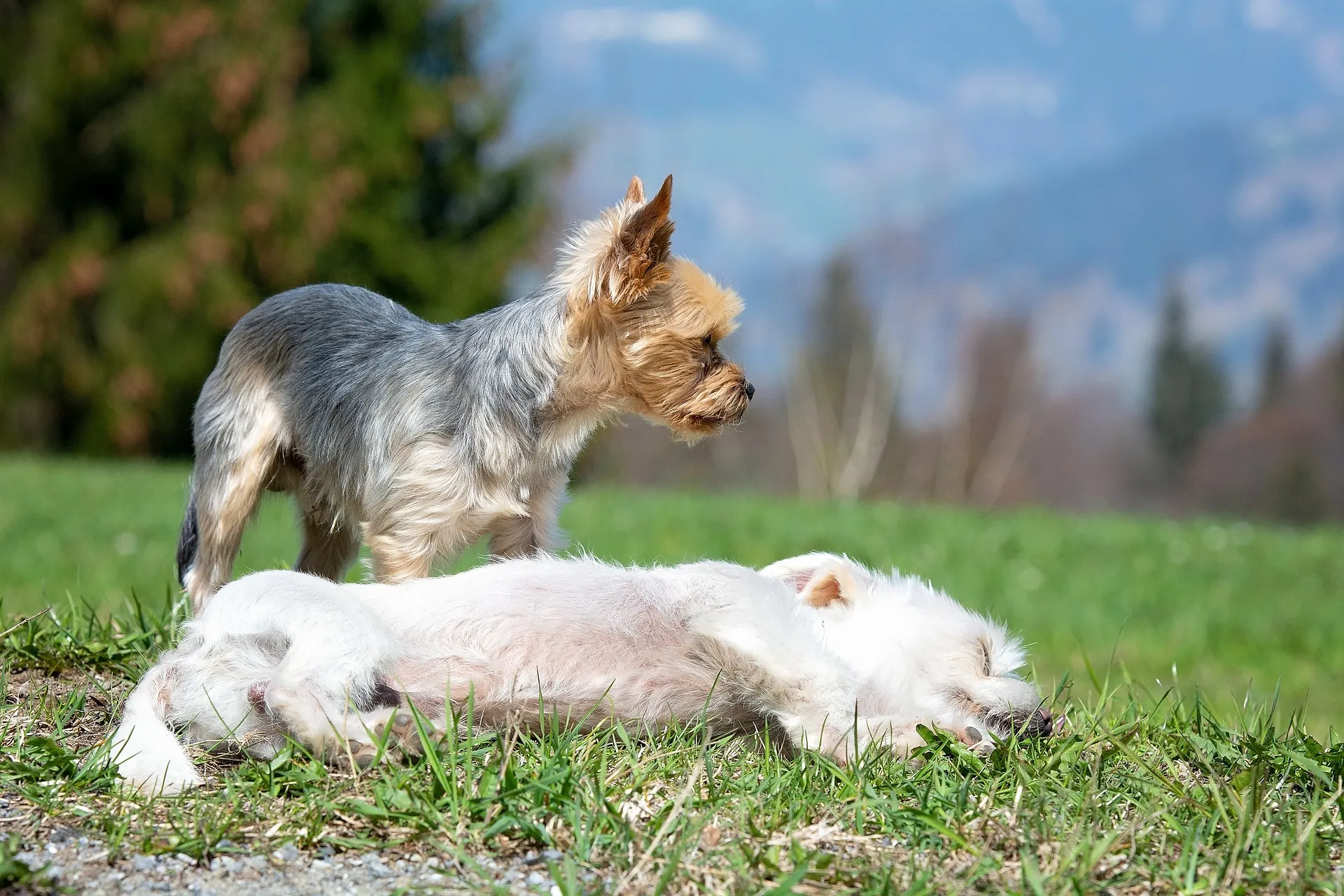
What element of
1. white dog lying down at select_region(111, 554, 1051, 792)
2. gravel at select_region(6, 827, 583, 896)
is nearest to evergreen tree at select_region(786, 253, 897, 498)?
white dog lying down at select_region(111, 554, 1051, 792)

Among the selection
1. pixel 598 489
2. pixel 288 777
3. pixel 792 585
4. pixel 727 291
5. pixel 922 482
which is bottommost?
pixel 922 482

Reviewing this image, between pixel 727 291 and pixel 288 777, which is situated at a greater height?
pixel 727 291

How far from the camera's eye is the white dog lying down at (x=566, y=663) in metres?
3.70

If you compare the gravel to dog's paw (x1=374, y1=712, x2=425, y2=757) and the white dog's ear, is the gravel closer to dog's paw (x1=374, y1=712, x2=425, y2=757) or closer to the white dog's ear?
dog's paw (x1=374, y1=712, x2=425, y2=757)

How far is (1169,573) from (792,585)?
28.9 feet

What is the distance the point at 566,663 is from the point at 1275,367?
49.7 metres

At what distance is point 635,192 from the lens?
5.55 m

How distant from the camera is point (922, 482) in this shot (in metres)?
40.3

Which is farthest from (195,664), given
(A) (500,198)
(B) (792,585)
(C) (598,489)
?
(A) (500,198)

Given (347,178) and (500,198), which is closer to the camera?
(347,178)

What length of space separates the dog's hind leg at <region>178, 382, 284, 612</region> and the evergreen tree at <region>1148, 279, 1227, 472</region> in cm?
4493

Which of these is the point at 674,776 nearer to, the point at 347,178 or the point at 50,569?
the point at 50,569

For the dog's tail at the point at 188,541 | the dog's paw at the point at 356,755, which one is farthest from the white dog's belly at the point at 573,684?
the dog's tail at the point at 188,541

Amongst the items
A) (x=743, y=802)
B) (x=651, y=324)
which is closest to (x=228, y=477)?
(x=651, y=324)
